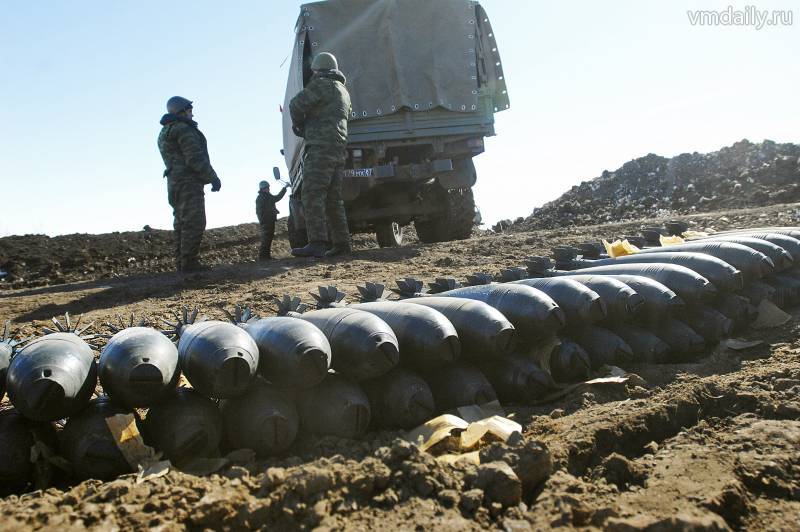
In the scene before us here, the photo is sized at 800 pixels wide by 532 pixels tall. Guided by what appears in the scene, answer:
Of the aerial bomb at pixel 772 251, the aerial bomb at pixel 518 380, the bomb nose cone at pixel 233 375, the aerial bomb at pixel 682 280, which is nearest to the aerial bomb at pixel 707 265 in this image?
the aerial bomb at pixel 682 280

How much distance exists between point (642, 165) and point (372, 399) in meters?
18.5

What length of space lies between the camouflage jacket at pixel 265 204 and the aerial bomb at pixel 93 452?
8.88m

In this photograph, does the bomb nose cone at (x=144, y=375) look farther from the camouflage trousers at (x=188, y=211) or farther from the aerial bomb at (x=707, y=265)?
the camouflage trousers at (x=188, y=211)

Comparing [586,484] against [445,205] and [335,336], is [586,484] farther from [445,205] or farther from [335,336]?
[445,205]

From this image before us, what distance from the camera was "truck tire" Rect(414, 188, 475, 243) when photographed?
34.4 feet

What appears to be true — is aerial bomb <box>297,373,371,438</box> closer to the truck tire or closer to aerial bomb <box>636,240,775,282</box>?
aerial bomb <box>636,240,775,282</box>

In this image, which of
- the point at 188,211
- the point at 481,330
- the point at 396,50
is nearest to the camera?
the point at 481,330

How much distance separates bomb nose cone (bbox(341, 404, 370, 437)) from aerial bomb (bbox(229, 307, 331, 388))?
0.57 ft

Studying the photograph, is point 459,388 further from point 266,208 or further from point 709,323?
point 266,208

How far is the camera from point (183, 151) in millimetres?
7855

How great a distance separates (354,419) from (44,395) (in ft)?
3.80

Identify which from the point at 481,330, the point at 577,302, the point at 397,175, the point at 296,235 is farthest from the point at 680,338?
the point at 296,235

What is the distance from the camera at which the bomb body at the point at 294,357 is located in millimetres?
2570

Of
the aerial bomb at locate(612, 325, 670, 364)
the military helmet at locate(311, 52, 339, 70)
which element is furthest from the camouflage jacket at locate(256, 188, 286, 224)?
the aerial bomb at locate(612, 325, 670, 364)
